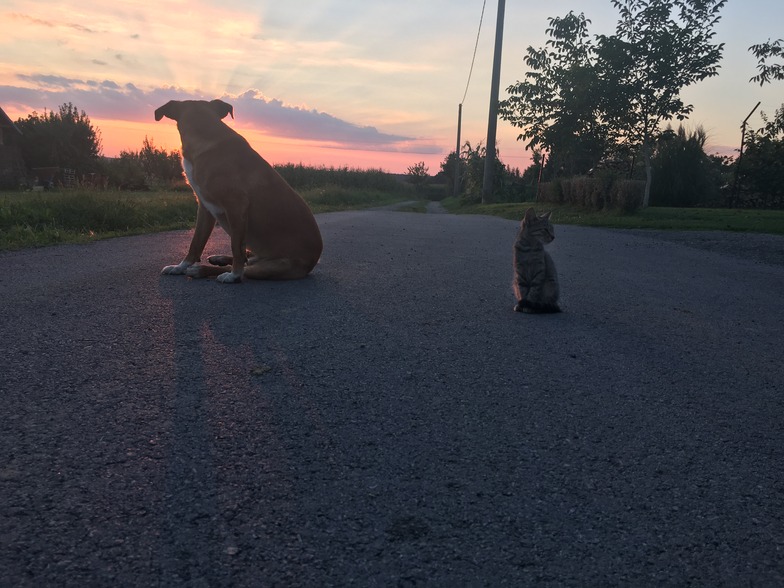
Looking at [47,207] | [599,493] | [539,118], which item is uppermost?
[539,118]

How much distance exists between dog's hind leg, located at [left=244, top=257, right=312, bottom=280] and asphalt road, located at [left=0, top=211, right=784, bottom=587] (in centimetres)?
61

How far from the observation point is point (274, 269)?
16.7 feet

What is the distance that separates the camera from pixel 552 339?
367 centimetres

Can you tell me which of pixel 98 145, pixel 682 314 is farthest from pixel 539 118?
pixel 98 145

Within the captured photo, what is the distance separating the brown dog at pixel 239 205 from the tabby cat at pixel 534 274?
1.85m

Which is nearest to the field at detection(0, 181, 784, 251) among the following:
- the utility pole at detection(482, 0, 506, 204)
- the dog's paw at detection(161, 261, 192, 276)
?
the dog's paw at detection(161, 261, 192, 276)

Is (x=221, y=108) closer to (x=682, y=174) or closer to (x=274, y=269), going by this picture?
(x=274, y=269)

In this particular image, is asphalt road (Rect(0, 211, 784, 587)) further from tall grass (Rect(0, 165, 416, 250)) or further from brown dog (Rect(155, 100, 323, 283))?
tall grass (Rect(0, 165, 416, 250))

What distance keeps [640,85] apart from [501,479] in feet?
71.8

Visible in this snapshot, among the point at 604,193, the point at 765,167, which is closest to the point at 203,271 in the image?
the point at 604,193

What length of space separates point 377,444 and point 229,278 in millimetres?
3141

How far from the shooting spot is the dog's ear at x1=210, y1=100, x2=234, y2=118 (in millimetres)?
5410

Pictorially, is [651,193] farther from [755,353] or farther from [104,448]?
[104,448]

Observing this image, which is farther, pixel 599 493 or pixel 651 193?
pixel 651 193
